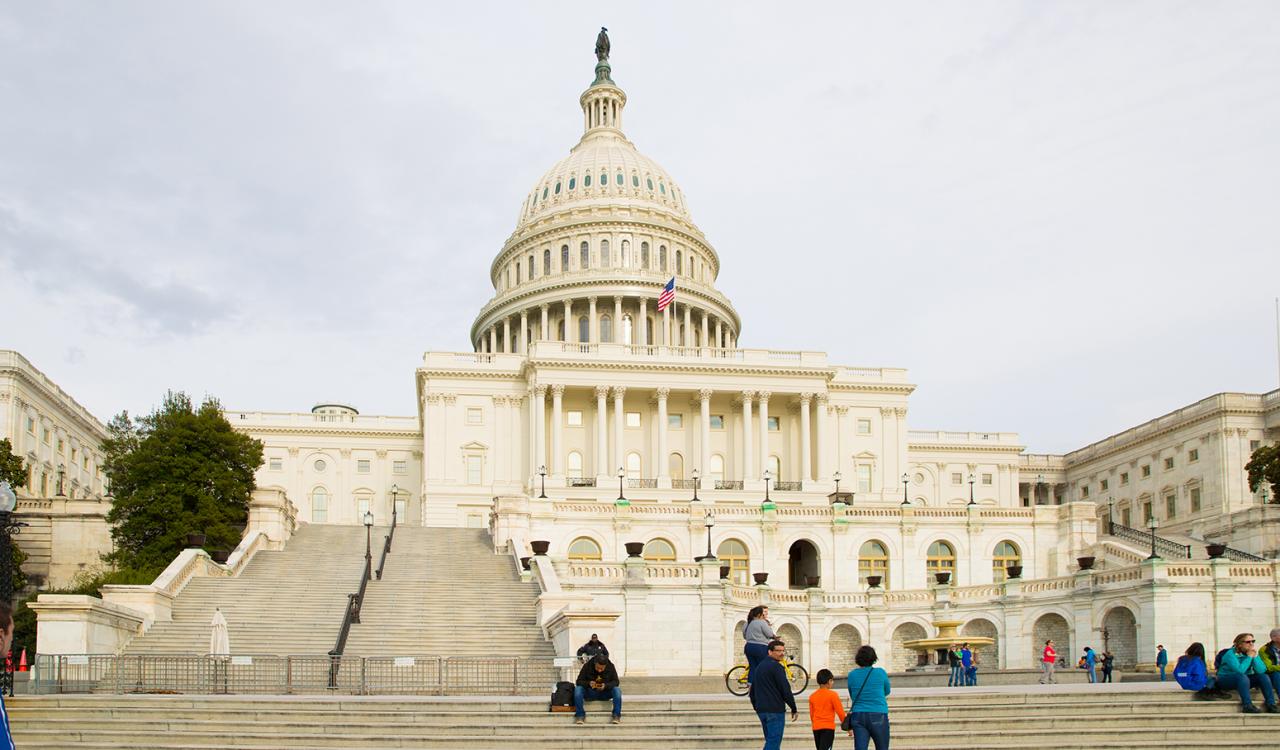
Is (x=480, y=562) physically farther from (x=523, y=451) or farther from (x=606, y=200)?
(x=606, y=200)

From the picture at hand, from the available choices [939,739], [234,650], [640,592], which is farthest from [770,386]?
[939,739]

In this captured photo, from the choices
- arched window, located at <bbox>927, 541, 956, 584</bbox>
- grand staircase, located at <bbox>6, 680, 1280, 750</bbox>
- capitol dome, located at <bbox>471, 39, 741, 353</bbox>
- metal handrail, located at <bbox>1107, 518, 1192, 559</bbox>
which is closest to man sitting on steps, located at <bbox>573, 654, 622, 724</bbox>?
grand staircase, located at <bbox>6, 680, 1280, 750</bbox>

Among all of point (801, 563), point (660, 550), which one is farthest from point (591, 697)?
point (801, 563)

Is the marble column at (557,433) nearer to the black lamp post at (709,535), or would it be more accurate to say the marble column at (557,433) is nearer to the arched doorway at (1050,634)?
the black lamp post at (709,535)

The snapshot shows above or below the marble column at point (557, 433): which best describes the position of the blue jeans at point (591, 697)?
below

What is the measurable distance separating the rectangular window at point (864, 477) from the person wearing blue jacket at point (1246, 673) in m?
73.6

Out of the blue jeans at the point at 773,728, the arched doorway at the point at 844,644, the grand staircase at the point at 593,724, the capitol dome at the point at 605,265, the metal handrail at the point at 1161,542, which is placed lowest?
the arched doorway at the point at 844,644

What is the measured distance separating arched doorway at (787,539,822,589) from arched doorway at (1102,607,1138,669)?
627 inches

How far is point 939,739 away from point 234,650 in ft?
70.6

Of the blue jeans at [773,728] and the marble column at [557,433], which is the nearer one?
the blue jeans at [773,728]

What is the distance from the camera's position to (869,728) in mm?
17125

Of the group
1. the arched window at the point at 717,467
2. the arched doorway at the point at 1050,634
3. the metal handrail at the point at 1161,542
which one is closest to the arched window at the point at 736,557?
the arched doorway at the point at 1050,634

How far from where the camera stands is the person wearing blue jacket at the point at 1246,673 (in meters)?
22.0

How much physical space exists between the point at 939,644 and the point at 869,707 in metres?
30.1
